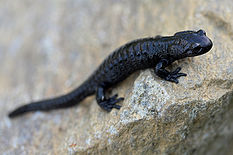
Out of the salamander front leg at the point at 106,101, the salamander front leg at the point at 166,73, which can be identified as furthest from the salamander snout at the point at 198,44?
the salamander front leg at the point at 106,101

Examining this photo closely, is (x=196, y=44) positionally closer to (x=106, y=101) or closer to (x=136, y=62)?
(x=136, y=62)

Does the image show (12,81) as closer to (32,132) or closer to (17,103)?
(17,103)

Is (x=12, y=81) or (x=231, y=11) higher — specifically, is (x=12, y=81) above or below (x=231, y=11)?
below

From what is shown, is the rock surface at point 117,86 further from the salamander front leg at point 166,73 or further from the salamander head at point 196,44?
the salamander head at point 196,44

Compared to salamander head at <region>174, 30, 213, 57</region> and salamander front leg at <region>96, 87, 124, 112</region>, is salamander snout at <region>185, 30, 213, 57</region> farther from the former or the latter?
salamander front leg at <region>96, 87, 124, 112</region>

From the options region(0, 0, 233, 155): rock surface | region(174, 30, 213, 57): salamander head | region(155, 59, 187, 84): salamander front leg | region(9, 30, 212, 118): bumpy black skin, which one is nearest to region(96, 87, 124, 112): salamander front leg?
region(9, 30, 212, 118): bumpy black skin

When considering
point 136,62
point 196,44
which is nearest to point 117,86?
point 136,62

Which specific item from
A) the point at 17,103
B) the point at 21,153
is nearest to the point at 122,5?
the point at 17,103
